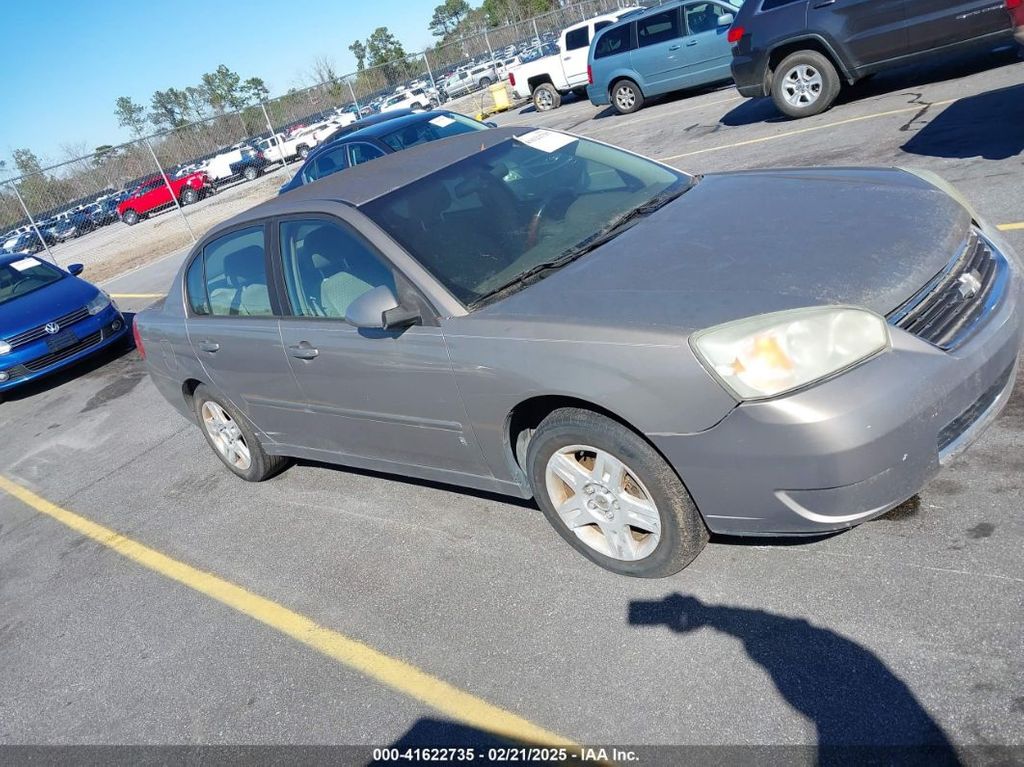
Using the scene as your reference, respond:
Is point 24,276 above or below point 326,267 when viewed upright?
below

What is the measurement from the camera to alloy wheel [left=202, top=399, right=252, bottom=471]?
17.8 feet

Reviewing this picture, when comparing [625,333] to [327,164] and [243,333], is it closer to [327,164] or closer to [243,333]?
[243,333]

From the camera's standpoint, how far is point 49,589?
16.3 ft

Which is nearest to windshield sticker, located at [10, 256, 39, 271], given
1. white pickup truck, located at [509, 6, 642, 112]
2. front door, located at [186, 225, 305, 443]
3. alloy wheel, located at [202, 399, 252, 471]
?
alloy wheel, located at [202, 399, 252, 471]

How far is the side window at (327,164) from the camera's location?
12156mm

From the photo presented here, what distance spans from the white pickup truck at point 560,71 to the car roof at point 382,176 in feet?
60.0

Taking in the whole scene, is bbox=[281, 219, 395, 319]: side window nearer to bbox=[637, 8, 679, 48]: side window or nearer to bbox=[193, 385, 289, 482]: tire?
bbox=[193, 385, 289, 482]: tire

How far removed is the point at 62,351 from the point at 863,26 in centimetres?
1005

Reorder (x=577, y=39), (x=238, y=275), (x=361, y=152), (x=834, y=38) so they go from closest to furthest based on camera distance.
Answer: (x=238, y=275) → (x=834, y=38) → (x=361, y=152) → (x=577, y=39)

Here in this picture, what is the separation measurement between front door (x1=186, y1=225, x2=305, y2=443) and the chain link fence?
23843 mm

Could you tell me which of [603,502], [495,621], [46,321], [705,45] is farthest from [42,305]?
[705,45]

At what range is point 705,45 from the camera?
50.6 ft

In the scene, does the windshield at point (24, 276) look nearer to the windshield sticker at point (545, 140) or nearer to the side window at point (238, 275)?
the side window at point (238, 275)

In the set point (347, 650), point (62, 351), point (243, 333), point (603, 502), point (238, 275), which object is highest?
point (238, 275)
